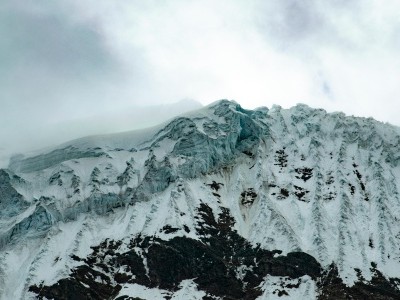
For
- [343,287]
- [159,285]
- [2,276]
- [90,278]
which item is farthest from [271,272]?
[2,276]

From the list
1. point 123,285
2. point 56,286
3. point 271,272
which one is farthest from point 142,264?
point 271,272

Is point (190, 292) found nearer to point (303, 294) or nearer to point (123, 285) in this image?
point (123, 285)

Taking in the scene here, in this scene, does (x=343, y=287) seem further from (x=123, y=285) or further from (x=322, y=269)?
(x=123, y=285)

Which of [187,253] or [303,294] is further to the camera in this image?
[187,253]

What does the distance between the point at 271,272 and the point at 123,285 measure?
45219mm

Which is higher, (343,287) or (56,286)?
(56,286)

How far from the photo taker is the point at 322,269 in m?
190

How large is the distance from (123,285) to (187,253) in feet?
74.3

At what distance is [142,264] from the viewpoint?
197 metres

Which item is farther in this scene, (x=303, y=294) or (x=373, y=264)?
(x=373, y=264)

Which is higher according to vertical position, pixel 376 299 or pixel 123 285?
pixel 123 285

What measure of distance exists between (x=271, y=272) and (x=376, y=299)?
3179 centimetres

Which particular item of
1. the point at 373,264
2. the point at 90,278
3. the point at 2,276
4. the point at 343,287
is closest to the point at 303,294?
the point at 343,287

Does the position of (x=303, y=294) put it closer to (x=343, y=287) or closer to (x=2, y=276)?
(x=343, y=287)
